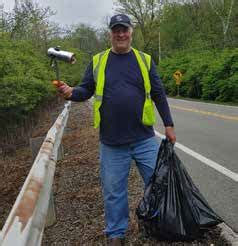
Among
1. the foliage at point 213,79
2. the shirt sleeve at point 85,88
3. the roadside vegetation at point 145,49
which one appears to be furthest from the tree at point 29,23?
the shirt sleeve at point 85,88

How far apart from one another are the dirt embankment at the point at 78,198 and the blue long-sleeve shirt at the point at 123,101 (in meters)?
0.97

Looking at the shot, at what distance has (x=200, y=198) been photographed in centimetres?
411

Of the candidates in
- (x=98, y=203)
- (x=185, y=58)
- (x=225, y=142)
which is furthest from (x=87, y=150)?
(x=185, y=58)

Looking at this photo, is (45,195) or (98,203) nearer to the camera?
(45,195)

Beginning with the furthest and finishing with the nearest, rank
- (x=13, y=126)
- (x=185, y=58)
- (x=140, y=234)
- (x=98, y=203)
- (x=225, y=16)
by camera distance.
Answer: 1. (x=225, y=16)
2. (x=185, y=58)
3. (x=13, y=126)
4. (x=98, y=203)
5. (x=140, y=234)

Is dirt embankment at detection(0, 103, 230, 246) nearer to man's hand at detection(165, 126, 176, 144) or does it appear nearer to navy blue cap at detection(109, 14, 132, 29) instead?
man's hand at detection(165, 126, 176, 144)

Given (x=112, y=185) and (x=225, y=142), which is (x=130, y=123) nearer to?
(x=112, y=185)

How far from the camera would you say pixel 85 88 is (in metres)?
4.40

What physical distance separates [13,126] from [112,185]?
11053mm

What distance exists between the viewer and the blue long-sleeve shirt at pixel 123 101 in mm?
4129

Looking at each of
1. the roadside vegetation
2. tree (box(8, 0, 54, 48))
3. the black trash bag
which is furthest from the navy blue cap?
tree (box(8, 0, 54, 48))

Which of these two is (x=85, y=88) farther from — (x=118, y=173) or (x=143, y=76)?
(x=118, y=173)

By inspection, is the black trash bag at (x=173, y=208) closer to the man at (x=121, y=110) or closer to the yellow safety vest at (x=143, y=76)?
the man at (x=121, y=110)

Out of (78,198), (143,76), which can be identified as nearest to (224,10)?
(78,198)
